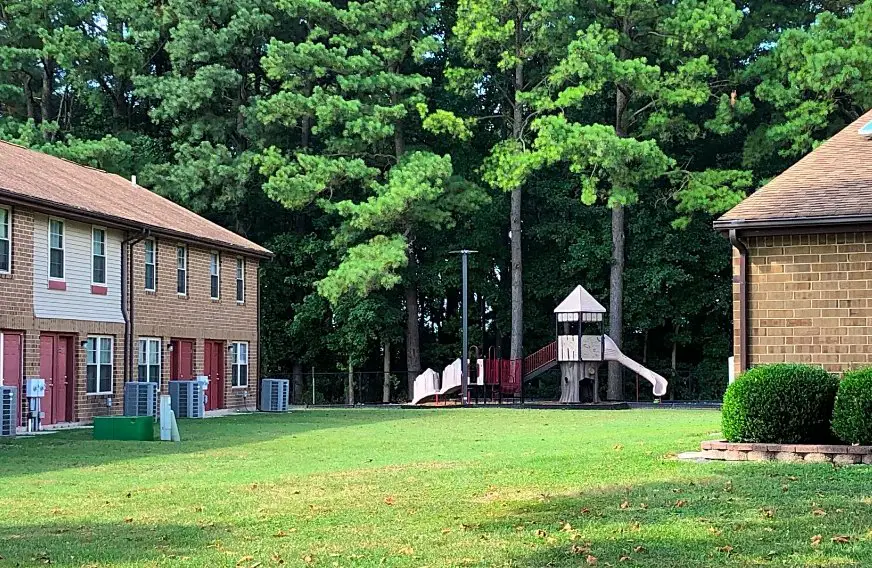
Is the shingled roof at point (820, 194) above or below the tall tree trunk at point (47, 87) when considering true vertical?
below

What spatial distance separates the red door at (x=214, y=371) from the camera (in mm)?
37431

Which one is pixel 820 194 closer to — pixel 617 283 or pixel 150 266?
pixel 150 266

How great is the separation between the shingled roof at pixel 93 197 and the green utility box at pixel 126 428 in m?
5.19

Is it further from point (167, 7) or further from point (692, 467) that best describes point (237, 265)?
point (692, 467)

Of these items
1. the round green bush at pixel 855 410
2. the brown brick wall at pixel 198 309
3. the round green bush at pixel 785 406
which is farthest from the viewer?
the brown brick wall at pixel 198 309

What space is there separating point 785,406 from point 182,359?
21.9 meters

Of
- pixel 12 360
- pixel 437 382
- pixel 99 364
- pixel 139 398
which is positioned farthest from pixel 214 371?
pixel 12 360

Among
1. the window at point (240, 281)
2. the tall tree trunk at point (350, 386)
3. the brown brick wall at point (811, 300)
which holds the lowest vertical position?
the tall tree trunk at point (350, 386)

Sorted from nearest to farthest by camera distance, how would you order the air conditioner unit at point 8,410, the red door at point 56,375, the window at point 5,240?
1. the air conditioner unit at point 8,410
2. the window at point 5,240
3. the red door at point 56,375

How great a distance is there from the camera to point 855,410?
16.4m

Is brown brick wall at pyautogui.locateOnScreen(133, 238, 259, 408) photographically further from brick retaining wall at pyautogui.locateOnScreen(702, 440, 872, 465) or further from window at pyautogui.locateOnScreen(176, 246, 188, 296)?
brick retaining wall at pyautogui.locateOnScreen(702, 440, 872, 465)

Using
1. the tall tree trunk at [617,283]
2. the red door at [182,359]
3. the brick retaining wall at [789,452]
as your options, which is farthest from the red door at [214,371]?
the brick retaining wall at [789,452]

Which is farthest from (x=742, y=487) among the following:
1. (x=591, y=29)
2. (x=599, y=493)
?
(x=591, y=29)

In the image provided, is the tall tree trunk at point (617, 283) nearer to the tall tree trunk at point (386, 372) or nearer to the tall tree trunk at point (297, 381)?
the tall tree trunk at point (386, 372)
